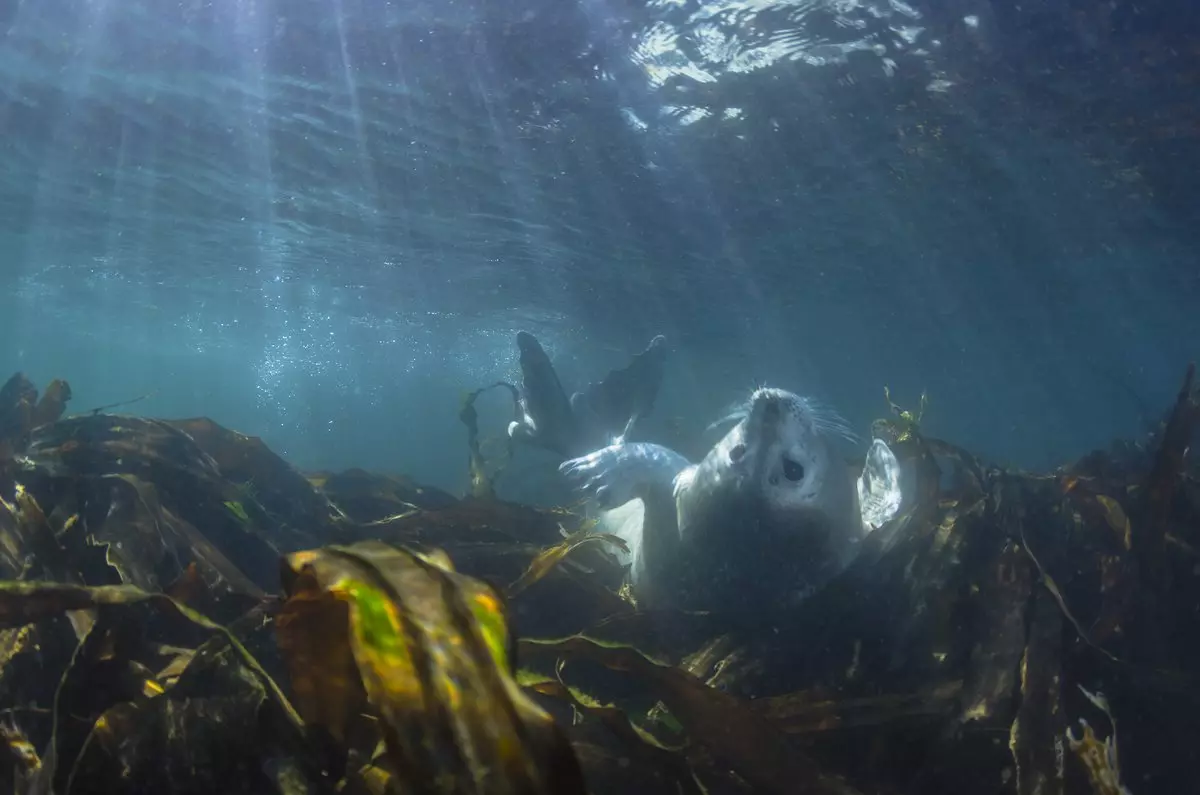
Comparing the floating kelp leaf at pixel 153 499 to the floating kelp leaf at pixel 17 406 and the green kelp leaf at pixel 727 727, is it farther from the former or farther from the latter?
the green kelp leaf at pixel 727 727

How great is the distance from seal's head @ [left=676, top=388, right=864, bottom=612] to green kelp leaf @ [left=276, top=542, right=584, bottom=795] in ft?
7.89

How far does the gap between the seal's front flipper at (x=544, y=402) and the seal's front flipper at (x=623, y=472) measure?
3780 mm

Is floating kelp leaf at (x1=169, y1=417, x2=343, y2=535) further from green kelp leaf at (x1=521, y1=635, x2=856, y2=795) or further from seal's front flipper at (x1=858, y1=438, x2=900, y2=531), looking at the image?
seal's front flipper at (x1=858, y1=438, x2=900, y2=531)

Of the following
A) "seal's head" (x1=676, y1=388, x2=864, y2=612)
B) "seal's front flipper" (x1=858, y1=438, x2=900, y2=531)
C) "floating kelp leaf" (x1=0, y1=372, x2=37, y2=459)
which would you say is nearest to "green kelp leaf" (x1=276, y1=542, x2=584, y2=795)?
"seal's head" (x1=676, y1=388, x2=864, y2=612)

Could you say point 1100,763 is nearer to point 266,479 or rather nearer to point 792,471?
point 792,471

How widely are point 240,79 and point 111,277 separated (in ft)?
87.0

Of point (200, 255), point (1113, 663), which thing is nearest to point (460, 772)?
point (1113, 663)

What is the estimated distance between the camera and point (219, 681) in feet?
6.36

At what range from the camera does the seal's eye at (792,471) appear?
3832 mm

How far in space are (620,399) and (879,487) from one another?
5.55 metres

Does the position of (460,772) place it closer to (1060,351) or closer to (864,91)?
(864,91)

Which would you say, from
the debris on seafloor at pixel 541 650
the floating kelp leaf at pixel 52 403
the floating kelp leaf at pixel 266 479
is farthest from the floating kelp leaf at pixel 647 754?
the floating kelp leaf at pixel 52 403

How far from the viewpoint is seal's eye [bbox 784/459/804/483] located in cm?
383

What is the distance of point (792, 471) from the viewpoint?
3.84 meters
